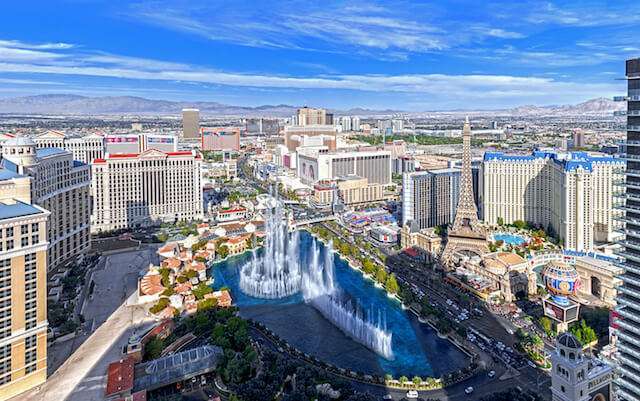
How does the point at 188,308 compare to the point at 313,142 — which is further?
the point at 313,142

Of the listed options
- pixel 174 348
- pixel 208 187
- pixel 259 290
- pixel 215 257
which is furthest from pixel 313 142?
pixel 174 348

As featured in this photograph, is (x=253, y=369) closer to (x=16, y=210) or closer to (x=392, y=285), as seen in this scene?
(x=16, y=210)

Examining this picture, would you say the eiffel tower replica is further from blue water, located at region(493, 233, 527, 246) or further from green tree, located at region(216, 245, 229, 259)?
green tree, located at region(216, 245, 229, 259)

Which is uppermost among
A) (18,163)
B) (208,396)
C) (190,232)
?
(18,163)

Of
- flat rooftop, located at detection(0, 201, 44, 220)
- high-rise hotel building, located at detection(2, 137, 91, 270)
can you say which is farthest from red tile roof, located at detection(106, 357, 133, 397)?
high-rise hotel building, located at detection(2, 137, 91, 270)

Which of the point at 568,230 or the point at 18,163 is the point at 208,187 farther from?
the point at 568,230

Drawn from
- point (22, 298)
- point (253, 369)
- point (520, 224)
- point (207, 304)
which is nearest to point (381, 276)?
point (207, 304)

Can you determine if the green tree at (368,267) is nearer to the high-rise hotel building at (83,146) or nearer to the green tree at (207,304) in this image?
the green tree at (207,304)
